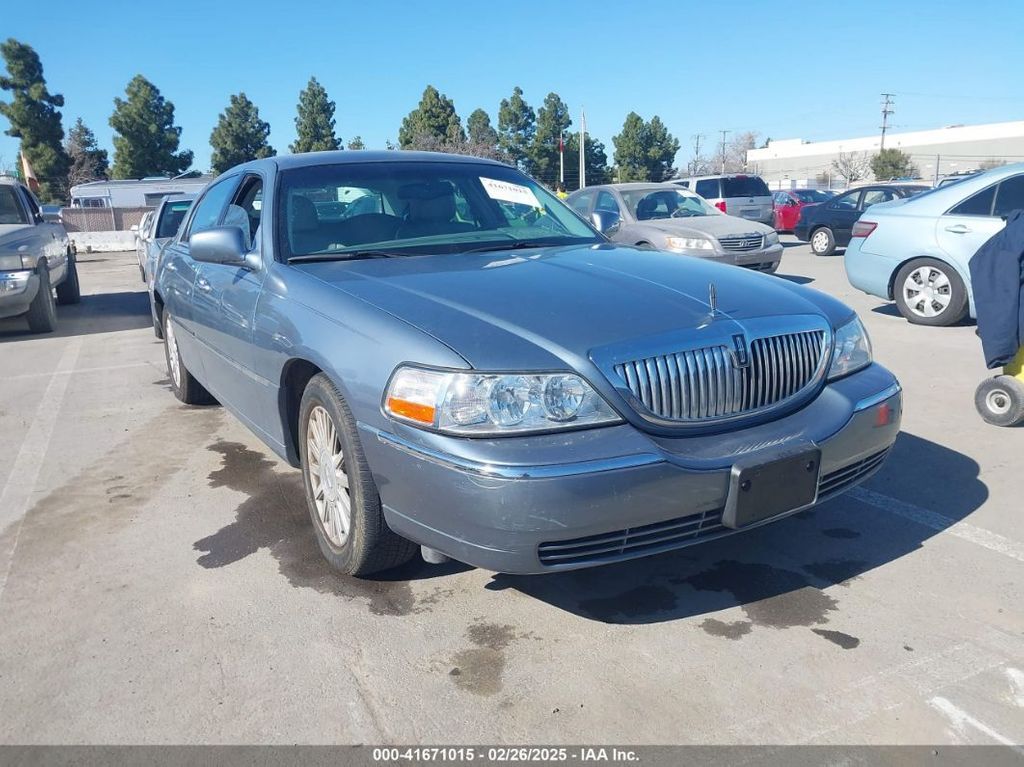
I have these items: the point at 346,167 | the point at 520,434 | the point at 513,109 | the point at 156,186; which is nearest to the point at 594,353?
the point at 520,434

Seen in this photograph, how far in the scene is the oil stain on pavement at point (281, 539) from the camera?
10.7ft

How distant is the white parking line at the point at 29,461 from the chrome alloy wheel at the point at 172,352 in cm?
85

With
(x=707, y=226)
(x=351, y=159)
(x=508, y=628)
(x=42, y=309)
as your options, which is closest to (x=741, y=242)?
(x=707, y=226)

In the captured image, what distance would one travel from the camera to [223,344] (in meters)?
4.31

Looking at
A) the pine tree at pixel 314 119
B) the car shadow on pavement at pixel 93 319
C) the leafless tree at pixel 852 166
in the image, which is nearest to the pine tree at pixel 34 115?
the pine tree at pixel 314 119

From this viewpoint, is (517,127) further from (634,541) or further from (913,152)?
(634,541)

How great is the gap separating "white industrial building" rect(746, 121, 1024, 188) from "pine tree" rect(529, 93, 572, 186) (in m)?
16.9

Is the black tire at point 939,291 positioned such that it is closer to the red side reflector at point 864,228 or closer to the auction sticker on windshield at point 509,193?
the red side reflector at point 864,228

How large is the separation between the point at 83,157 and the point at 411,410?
57249mm

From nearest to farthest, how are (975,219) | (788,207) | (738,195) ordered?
1. (975,219)
2. (738,195)
3. (788,207)

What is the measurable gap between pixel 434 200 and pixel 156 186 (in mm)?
36592

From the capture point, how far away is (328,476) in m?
3.35

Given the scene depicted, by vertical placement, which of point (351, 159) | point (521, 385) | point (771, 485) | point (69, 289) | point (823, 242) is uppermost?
point (351, 159)

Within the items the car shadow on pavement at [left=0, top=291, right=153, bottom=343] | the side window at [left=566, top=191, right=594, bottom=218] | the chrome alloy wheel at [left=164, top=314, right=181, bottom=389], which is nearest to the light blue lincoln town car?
the chrome alloy wheel at [left=164, top=314, right=181, bottom=389]
